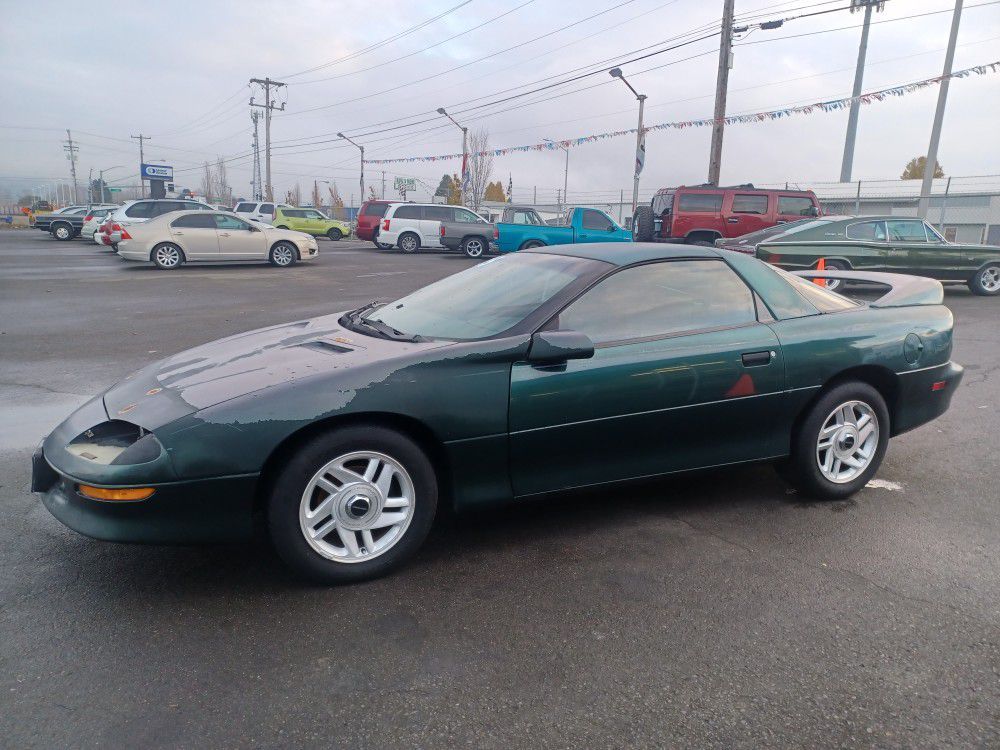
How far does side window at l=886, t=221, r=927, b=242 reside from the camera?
11.9m

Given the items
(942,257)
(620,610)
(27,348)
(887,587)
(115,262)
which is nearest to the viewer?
(620,610)

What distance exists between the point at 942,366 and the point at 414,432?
3152 millimetres

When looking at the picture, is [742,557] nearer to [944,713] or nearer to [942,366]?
[944,713]

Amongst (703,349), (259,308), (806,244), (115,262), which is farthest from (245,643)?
(115,262)

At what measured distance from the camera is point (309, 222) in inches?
1342

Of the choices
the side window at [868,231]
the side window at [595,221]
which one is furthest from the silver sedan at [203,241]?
the side window at [868,231]

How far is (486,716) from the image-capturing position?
85.2 inches

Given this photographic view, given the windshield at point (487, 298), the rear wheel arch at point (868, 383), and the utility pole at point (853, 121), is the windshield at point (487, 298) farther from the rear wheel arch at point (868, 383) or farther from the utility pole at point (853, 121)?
the utility pole at point (853, 121)

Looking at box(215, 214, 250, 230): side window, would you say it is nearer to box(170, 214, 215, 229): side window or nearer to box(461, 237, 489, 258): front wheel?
box(170, 214, 215, 229): side window

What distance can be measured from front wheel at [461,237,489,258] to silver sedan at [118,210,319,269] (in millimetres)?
6796

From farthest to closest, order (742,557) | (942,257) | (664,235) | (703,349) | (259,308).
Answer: (664,235) → (942,257) → (259,308) → (703,349) → (742,557)

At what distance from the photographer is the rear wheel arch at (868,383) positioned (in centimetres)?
374

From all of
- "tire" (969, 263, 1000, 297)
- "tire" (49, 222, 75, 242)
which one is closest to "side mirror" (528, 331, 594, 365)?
"tire" (969, 263, 1000, 297)

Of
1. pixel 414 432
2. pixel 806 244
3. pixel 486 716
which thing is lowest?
pixel 486 716
